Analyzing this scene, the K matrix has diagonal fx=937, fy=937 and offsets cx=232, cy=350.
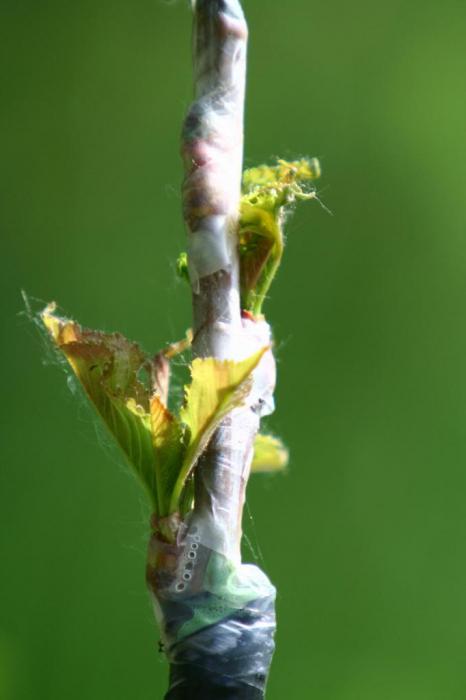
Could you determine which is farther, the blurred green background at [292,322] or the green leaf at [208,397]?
the blurred green background at [292,322]

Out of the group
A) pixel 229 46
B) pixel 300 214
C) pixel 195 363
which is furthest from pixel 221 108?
pixel 300 214

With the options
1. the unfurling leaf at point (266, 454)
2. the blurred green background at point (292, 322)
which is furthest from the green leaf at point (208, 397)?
the blurred green background at point (292, 322)

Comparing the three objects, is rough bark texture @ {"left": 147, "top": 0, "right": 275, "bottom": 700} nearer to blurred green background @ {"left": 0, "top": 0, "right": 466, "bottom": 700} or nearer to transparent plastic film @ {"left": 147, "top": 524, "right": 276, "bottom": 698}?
transparent plastic film @ {"left": 147, "top": 524, "right": 276, "bottom": 698}

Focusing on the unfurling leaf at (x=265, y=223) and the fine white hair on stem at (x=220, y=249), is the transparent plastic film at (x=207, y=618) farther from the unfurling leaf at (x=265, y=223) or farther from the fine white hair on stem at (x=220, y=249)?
the unfurling leaf at (x=265, y=223)

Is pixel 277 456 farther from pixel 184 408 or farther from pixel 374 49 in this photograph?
pixel 374 49

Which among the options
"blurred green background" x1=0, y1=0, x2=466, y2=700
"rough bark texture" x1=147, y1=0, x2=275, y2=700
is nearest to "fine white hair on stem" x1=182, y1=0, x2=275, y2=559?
"rough bark texture" x1=147, y1=0, x2=275, y2=700

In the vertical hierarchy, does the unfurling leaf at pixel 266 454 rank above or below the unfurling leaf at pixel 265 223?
below

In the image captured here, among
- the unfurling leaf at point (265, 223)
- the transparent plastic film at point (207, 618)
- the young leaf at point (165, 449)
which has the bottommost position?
the transparent plastic film at point (207, 618)

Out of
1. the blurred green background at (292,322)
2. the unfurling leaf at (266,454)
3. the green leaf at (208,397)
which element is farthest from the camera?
the blurred green background at (292,322)

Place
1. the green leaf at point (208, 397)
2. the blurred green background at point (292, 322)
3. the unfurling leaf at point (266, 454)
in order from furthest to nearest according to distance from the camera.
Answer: the blurred green background at point (292, 322), the unfurling leaf at point (266, 454), the green leaf at point (208, 397)
